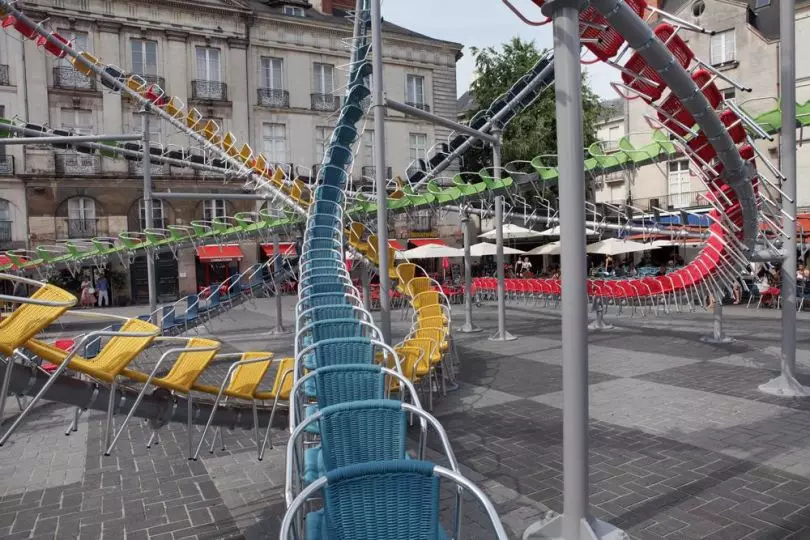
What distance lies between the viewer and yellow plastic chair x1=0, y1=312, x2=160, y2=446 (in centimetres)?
402

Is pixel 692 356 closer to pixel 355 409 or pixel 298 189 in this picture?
pixel 298 189

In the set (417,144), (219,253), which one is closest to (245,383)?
(219,253)

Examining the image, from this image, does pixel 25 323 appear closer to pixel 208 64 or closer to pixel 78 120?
pixel 78 120

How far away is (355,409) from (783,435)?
540cm

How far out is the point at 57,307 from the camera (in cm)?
403

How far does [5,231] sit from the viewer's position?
27234 mm

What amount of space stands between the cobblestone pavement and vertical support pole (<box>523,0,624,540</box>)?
101cm

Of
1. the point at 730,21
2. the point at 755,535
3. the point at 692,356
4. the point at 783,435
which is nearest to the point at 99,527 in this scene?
Result: the point at 755,535

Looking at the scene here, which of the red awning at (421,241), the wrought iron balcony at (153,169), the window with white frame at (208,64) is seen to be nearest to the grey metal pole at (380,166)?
the wrought iron balcony at (153,169)

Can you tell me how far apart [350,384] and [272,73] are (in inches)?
1268

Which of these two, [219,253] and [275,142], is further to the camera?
[275,142]

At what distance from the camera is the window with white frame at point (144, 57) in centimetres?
2984

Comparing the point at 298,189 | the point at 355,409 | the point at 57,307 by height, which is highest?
the point at 298,189

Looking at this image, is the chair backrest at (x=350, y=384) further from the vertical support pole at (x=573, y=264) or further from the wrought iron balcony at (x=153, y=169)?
the wrought iron balcony at (x=153, y=169)
